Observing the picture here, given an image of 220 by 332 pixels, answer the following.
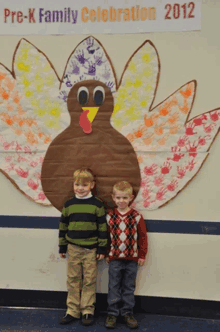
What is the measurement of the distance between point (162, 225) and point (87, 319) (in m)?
0.90

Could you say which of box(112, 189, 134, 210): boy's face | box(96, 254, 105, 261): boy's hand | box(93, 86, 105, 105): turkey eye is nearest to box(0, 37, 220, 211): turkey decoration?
box(93, 86, 105, 105): turkey eye

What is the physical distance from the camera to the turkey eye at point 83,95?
2420 millimetres

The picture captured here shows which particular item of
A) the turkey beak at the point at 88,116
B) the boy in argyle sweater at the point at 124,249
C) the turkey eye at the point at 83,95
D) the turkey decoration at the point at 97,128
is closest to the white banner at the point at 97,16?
the turkey decoration at the point at 97,128

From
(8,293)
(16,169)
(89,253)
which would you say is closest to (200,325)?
(89,253)

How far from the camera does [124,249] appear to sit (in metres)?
2.32

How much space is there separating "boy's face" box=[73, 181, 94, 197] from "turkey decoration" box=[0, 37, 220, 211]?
129 millimetres

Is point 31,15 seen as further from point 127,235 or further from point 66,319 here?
point 66,319

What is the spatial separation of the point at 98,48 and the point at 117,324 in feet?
6.91

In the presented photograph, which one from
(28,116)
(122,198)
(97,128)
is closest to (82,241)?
(122,198)

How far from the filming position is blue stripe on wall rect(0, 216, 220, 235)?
7.84ft

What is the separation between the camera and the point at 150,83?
2367 mm

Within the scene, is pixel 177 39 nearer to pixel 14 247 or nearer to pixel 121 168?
pixel 121 168

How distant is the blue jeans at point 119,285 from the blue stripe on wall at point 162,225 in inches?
13.0

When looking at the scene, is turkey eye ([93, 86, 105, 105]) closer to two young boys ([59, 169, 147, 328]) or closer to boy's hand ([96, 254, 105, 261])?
two young boys ([59, 169, 147, 328])
